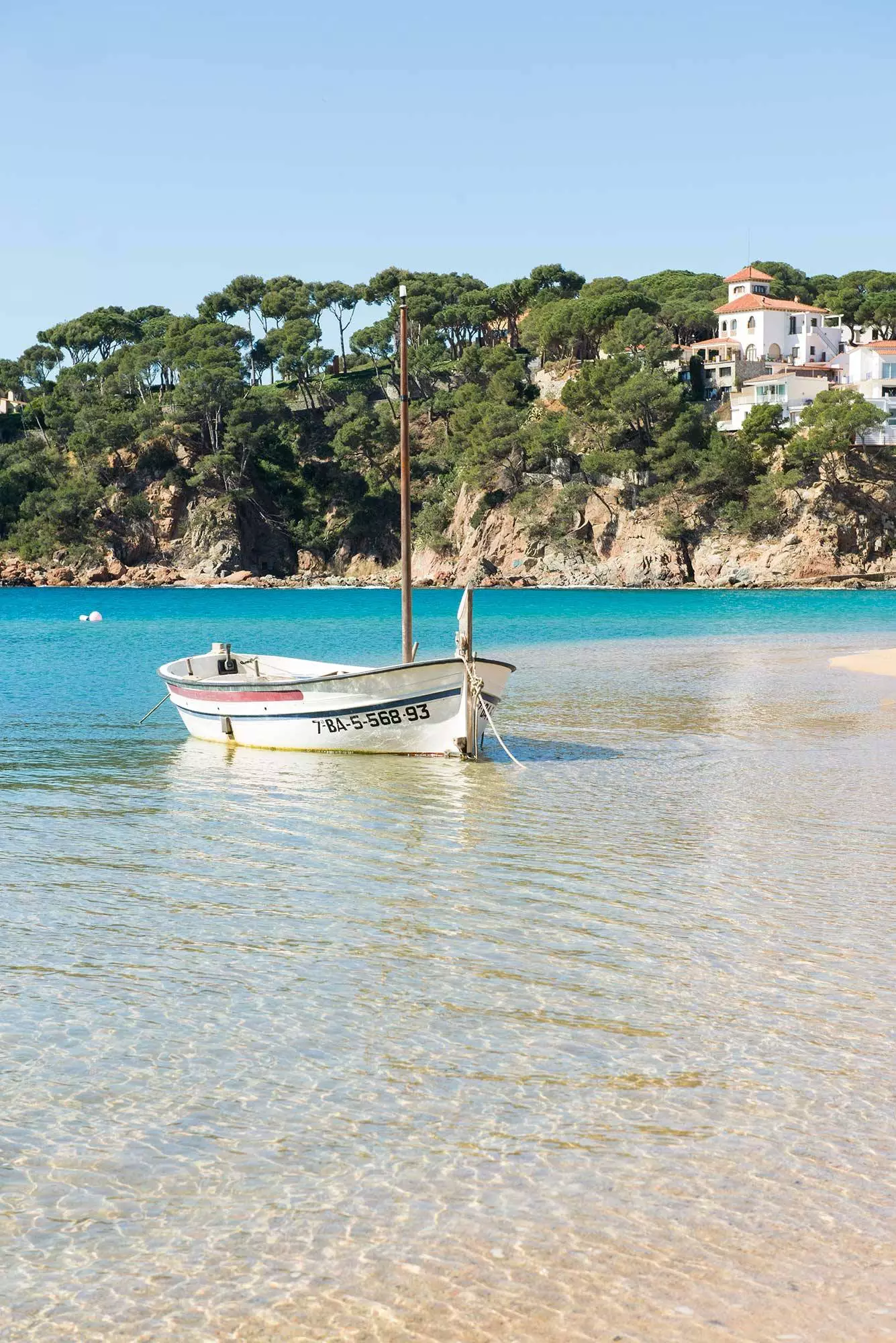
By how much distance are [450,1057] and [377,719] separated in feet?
39.0

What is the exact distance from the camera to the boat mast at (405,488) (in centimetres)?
2103

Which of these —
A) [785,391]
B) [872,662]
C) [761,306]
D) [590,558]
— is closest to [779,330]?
[761,306]

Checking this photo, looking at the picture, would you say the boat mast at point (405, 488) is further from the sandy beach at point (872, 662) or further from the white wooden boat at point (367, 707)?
the sandy beach at point (872, 662)

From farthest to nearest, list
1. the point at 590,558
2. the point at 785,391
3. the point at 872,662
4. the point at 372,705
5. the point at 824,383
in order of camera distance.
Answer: the point at 824,383
the point at 590,558
the point at 785,391
the point at 872,662
the point at 372,705

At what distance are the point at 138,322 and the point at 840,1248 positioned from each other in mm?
161934

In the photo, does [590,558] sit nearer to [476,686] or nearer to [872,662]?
[872,662]

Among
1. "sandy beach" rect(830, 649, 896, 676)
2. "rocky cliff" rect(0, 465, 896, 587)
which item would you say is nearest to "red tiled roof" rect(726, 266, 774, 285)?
"rocky cliff" rect(0, 465, 896, 587)

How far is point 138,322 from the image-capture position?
6093 inches

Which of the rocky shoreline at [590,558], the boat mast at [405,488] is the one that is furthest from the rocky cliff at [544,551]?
the boat mast at [405,488]

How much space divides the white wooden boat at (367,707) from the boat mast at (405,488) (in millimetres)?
1341

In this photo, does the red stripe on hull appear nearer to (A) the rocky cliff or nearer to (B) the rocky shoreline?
(A) the rocky cliff

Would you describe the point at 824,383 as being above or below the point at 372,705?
above

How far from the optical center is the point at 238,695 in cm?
2052

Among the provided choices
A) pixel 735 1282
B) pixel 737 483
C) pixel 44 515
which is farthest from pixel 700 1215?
pixel 44 515
